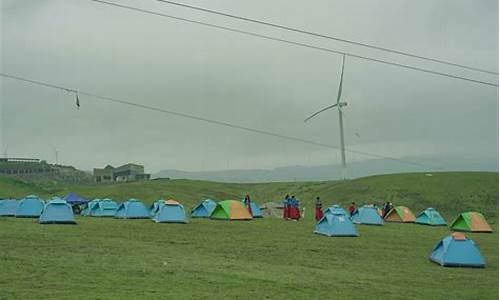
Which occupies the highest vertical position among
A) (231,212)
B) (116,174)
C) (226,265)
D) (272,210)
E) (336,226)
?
(116,174)

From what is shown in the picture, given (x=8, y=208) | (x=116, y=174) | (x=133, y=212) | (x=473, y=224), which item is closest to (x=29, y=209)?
(x=8, y=208)

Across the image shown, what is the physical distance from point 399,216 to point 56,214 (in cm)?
2723

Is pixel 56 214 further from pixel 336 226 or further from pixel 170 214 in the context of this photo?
pixel 336 226

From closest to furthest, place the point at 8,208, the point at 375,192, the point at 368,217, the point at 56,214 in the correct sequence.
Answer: the point at 56,214 → the point at 368,217 → the point at 8,208 → the point at 375,192

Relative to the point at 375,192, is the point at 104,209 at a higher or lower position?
lower

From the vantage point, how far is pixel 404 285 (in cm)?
1667

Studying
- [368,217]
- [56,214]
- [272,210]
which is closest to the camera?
[56,214]

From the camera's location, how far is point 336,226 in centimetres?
3192

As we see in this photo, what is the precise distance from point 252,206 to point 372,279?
2994 cm

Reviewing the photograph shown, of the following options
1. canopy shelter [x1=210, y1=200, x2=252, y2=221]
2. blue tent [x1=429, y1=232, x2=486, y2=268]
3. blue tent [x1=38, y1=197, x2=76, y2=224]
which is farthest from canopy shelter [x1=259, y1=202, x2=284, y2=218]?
blue tent [x1=429, y1=232, x2=486, y2=268]

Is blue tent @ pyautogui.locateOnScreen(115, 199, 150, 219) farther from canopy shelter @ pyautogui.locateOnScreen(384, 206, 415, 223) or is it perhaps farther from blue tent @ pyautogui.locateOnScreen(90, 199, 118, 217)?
canopy shelter @ pyautogui.locateOnScreen(384, 206, 415, 223)

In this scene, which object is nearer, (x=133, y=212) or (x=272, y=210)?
(x=133, y=212)

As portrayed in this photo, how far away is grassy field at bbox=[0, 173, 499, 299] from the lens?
1418 centimetres

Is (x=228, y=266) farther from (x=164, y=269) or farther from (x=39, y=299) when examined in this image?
(x=39, y=299)
